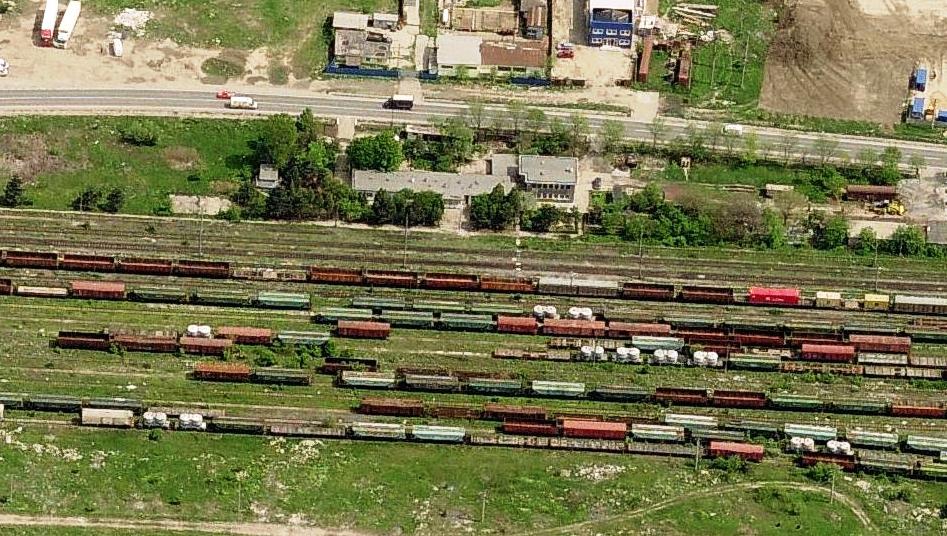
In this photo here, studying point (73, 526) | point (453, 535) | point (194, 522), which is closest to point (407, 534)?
point (453, 535)

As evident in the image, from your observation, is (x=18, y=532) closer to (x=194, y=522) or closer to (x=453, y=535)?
(x=194, y=522)

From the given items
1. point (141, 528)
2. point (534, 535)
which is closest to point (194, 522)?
point (141, 528)

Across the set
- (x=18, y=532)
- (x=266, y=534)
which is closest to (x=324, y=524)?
(x=266, y=534)

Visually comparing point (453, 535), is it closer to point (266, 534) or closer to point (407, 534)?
point (407, 534)

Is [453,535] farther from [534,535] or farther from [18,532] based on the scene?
[18,532]
